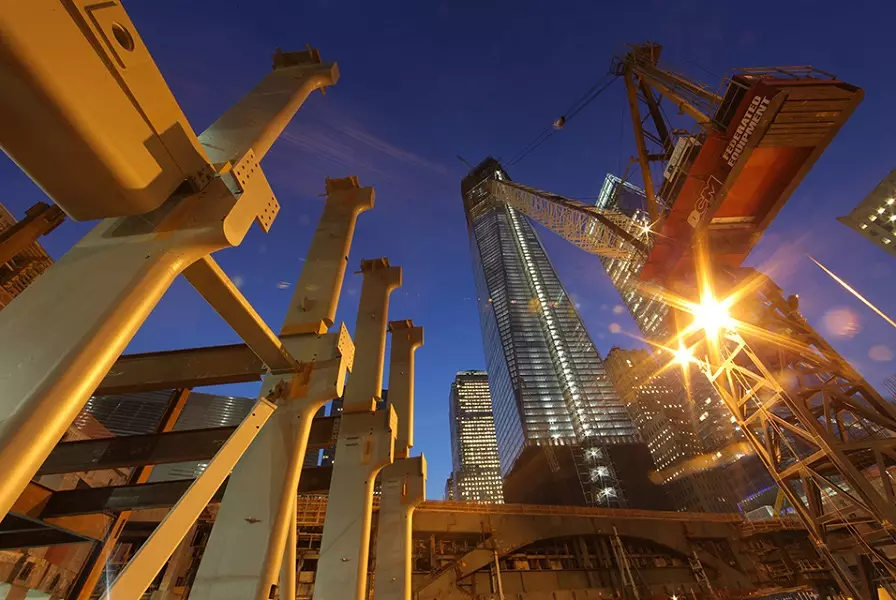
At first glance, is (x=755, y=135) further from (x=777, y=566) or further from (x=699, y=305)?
(x=777, y=566)

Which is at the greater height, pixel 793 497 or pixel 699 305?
pixel 699 305

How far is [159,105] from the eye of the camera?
1942 mm

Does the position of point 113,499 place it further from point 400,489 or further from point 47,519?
point 400,489

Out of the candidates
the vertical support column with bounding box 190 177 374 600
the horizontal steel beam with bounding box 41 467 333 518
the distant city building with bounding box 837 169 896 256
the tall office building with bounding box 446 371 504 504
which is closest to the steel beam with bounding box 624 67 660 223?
the vertical support column with bounding box 190 177 374 600

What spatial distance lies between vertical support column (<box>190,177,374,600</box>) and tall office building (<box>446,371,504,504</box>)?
12344 centimetres

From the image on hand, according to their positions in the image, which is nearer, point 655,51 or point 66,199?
point 66,199

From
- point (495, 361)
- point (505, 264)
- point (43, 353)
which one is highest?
point (505, 264)

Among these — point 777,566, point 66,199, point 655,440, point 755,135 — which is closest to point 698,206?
point 755,135

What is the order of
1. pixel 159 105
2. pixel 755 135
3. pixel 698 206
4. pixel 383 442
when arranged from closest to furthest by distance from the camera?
1. pixel 159 105
2. pixel 383 442
3. pixel 755 135
4. pixel 698 206

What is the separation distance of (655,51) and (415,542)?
26033mm

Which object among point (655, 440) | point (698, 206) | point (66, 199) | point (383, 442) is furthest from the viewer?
point (655, 440)

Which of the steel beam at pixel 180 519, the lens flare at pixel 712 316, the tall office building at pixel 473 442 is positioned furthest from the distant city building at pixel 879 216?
the tall office building at pixel 473 442

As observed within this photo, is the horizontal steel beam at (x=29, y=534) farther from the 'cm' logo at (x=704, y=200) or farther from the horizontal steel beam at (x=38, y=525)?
the 'cm' logo at (x=704, y=200)

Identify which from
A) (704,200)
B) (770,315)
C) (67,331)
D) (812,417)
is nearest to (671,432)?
(770,315)
